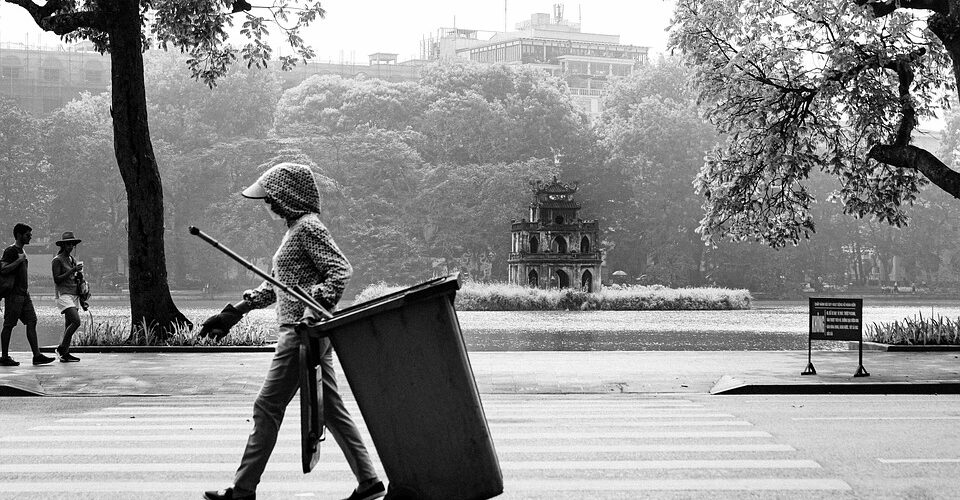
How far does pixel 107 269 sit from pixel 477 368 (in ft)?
220

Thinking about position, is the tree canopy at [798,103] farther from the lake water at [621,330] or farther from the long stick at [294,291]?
the long stick at [294,291]

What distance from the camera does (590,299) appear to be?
50.2 m

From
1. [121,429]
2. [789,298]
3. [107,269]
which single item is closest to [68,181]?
[107,269]

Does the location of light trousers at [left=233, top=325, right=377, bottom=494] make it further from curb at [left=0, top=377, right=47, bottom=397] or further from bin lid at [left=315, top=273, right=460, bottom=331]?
curb at [left=0, top=377, right=47, bottom=397]

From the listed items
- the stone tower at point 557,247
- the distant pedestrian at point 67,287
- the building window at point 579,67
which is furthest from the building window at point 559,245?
the building window at point 579,67

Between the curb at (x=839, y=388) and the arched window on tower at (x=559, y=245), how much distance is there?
123ft

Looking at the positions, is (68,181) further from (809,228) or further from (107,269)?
(809,228)

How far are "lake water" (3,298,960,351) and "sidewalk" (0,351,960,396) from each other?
6.16 m

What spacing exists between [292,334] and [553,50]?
5931 inches

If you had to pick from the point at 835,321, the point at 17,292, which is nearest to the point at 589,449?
the point at 835,321

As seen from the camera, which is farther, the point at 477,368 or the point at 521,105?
the point at 521,105

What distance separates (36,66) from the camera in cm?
11025

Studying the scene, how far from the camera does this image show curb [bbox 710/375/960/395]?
611 inches

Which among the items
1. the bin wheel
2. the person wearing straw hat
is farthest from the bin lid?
the bin wheel
